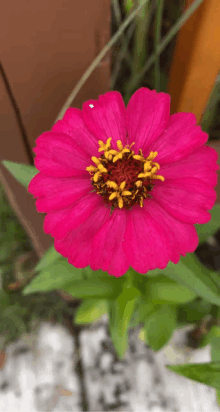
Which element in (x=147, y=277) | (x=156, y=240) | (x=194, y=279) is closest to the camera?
(x=156, y=240)

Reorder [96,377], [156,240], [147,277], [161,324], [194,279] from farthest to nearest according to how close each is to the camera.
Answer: [96,377], [161,324], [147,277], [194,279], [156,240]

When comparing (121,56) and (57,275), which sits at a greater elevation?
(121,56)

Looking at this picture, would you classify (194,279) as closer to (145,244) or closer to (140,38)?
(145,244)

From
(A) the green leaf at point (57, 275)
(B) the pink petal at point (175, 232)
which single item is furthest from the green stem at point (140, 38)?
(A) the green leaf at point (57, 275)

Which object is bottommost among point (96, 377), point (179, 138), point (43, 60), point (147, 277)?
point (96, 377)

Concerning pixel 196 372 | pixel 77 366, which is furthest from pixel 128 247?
pixel 77 366

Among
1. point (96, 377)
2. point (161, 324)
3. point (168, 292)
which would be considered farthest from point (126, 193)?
point (96, 377)
